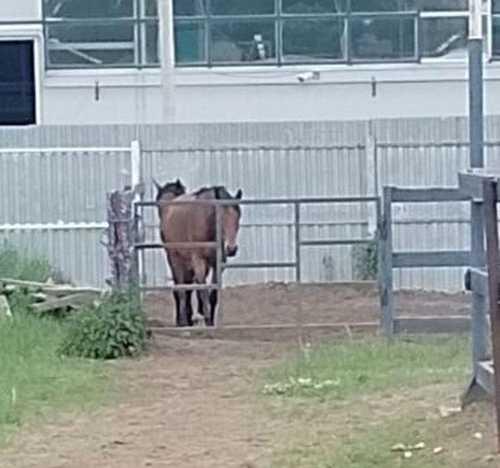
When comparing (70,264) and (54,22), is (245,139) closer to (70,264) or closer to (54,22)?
(70,264)

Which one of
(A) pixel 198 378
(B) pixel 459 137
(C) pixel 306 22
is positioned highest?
(C) pixel 306 22

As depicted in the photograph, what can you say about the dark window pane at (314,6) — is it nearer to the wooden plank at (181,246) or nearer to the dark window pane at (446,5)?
the dark window pane at (446,5)

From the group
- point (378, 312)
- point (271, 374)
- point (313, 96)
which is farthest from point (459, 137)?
point (271, 374)

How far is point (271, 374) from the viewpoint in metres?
13.6

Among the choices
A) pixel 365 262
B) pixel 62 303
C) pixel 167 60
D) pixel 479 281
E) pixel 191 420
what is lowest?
pixel 191 420

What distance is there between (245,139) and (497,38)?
359 inches

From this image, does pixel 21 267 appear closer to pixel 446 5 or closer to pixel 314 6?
pixel 314 6

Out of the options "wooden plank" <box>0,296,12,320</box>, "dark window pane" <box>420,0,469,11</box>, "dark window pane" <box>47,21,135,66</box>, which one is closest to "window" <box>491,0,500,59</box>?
"dark window pane" <box>420,0,469,11</box>

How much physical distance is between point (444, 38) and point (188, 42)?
4.34 meters

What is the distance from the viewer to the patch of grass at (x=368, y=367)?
12.3 m

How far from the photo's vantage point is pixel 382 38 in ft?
96.6

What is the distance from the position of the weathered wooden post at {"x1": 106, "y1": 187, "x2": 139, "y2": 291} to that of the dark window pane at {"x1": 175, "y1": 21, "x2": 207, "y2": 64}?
12430 mm

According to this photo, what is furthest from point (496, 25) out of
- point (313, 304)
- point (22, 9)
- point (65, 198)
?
point (313, 304)

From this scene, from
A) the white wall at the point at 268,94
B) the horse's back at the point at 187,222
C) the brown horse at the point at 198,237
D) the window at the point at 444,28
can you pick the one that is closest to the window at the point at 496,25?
the window at the point at 444,28
